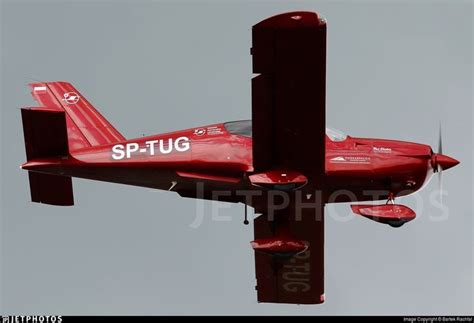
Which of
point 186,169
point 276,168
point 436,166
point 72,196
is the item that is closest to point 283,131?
point 276,168

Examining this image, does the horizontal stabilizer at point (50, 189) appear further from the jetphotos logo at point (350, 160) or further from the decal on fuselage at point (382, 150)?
the decal on fuselage at point (382, 150)

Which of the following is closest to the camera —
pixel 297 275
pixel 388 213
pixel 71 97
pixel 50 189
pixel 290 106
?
pixel 290 106

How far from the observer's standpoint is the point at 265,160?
713 inches

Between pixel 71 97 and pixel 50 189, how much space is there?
2.53m

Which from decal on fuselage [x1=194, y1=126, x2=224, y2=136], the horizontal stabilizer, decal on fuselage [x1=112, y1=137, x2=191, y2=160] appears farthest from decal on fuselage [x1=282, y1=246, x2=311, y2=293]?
the horizontal stabilizer

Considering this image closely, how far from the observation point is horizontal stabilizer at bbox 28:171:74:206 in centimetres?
1920

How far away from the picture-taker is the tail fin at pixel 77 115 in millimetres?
19672

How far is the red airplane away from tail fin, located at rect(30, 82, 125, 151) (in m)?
0.05

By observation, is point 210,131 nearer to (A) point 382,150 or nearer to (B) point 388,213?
(A) point 382,150

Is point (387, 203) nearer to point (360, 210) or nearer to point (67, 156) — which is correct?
point (360, 210)

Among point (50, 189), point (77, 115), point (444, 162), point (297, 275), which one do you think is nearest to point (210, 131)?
point (77, 115)

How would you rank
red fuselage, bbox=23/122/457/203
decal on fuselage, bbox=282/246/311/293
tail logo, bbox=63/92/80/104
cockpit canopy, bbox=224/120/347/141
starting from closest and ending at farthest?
red fuselage, bbox=23/122/457/203 < cockpit canopy, bbox=224/120/347/141 < tail logo, bbox=63/92/80/104 < decal on fuselage, bbox=282/246/311/293

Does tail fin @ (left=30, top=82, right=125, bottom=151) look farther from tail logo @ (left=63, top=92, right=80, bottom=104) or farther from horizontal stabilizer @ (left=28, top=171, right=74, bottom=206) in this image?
horizontal stabilizer @ (left=28, top=171, right=74, bottom=206)

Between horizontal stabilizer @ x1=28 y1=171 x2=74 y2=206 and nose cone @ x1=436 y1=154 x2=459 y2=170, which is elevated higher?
nose cone @ x1=436 y1=154 x2=459 y2=170
